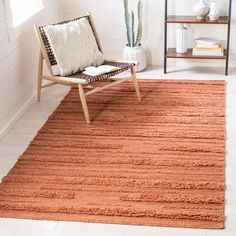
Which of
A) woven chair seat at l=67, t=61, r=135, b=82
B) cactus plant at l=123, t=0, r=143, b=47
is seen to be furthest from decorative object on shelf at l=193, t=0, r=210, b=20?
woven chair seat at l=67, t=61, r=135, b=82

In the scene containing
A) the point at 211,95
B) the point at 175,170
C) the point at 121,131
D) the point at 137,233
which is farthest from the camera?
the point at 211,95

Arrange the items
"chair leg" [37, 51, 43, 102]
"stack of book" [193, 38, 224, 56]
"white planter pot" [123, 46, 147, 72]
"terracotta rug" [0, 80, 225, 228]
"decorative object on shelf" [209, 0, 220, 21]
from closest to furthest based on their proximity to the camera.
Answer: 1. "terracotta rug" [0, 80, 225, 228]
2. "chair leg" [37, 51, 43, 102]
3. "decorative object on shelf" [209, 0, 220, 21]
4. "stack of book" [193, 38, 224, 56]
5. "white planter pot" [123, 46, 147, 72]

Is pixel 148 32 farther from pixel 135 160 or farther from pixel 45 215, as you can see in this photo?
pixel 45 215

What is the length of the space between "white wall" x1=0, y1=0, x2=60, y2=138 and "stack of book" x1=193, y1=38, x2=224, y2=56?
4.49ft

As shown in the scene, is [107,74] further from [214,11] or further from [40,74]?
[214,11]

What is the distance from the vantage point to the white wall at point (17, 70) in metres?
3.72

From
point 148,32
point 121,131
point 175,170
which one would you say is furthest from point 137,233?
point 148,32

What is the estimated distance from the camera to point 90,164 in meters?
3.27

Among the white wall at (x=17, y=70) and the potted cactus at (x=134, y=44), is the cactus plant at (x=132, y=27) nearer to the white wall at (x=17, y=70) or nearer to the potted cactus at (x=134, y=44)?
the potted cactus at (x=134, y=44)

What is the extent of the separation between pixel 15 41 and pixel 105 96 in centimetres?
86

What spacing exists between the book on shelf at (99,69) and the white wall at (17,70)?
1.66ft

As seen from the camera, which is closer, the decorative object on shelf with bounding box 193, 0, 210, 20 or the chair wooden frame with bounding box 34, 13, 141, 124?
the chair wooden frame with bounding box 34, 13, 141, 124

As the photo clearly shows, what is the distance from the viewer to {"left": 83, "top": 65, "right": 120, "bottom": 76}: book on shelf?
3.95 meters

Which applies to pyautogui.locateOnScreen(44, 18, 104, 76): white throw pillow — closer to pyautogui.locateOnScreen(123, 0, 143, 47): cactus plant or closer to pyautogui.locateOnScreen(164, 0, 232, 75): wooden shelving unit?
pyautogui.locateOnScreen(123, 0, 143, 47): cactus plant
